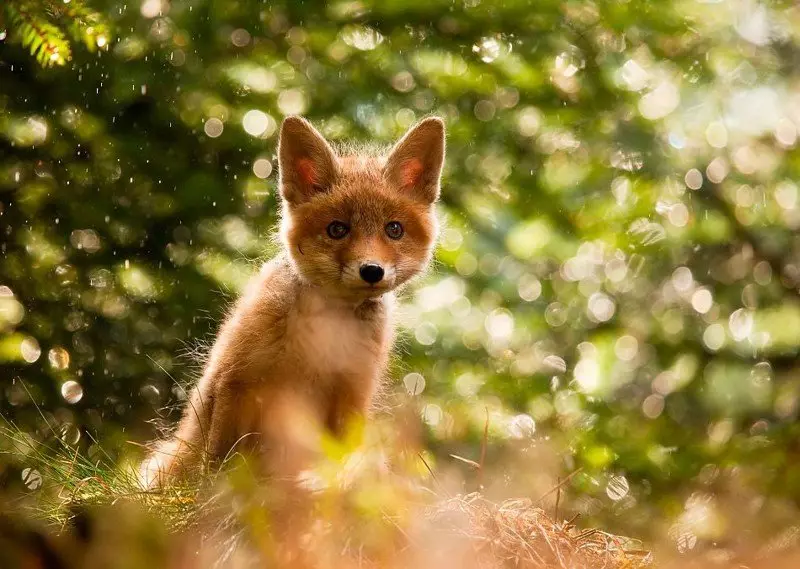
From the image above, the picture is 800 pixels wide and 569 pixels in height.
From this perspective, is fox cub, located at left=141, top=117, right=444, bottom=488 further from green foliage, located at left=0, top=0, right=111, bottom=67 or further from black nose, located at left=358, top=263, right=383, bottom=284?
green foliage, located at left=0, top=0, right=111, bottom=67

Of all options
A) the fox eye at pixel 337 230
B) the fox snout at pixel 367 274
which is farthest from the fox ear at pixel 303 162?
the fox snout at pixel 367 274

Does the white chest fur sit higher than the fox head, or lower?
lower

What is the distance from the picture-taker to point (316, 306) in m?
2.88

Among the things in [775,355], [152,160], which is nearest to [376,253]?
[152,160]

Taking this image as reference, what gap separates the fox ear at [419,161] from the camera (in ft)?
9.95

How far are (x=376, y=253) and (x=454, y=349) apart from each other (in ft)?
3.55

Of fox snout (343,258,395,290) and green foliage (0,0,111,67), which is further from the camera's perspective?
fox snout (343,258,395,290)

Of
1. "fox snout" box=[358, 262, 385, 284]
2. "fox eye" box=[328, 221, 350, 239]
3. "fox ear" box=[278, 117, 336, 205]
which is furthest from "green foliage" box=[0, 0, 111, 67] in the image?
"fox snout" box=[358, 262, 385, 284]

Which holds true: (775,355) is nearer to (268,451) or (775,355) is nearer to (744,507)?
(744,507)

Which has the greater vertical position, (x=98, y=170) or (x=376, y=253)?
(x=376, y=253)

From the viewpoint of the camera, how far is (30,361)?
146 inches

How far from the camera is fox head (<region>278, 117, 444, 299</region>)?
2834 mm

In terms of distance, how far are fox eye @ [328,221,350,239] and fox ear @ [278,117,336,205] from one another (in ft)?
0.53

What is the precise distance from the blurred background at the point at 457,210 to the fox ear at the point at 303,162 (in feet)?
2.34
